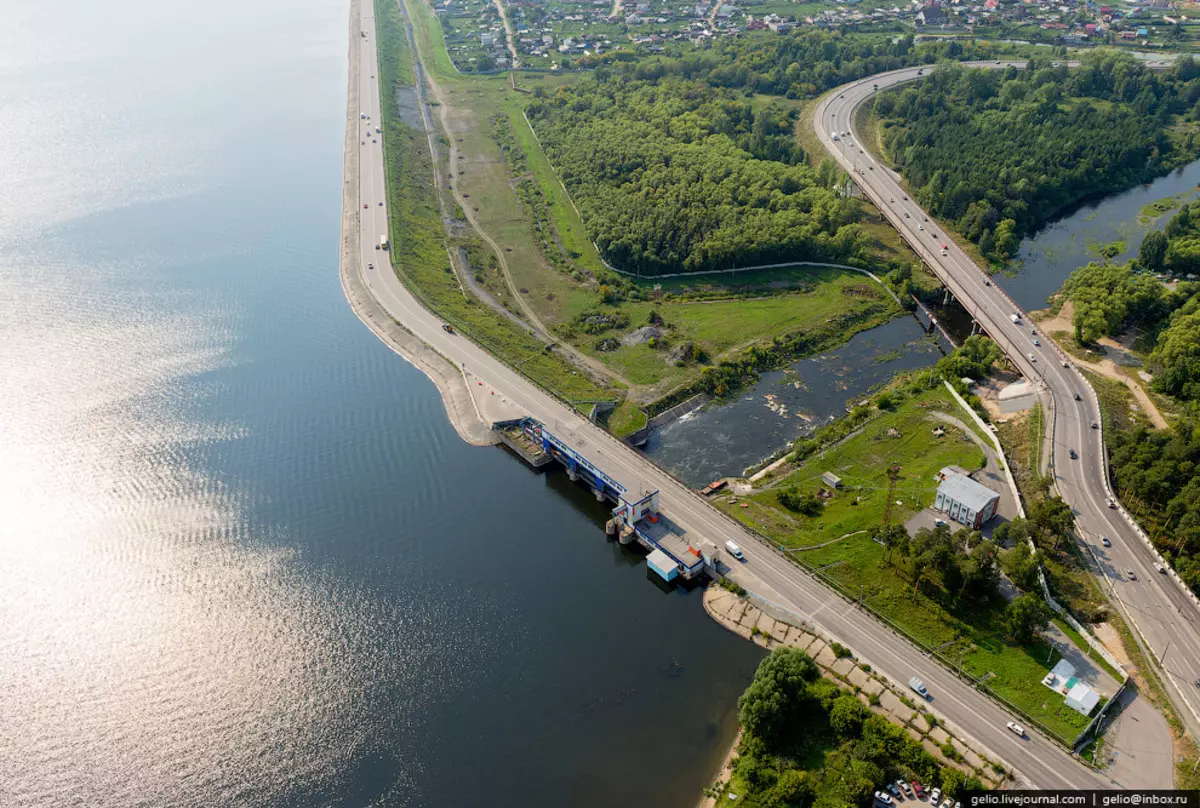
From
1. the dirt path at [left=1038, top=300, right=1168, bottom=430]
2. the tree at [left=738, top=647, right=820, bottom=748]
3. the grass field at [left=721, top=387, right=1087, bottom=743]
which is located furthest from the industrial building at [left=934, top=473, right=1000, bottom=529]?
the dirt path at [left=1038, top=300, right=1168, bottom=430]

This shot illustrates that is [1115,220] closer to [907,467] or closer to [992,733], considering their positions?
[907,467]

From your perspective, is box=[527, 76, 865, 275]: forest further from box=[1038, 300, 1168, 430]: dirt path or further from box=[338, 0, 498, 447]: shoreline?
box=[338, 0, 498, 447]: shoreline

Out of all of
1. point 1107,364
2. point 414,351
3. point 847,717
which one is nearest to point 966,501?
point 847,717

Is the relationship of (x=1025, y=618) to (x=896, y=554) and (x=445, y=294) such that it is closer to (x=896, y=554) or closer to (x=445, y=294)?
(x=896, y=554)

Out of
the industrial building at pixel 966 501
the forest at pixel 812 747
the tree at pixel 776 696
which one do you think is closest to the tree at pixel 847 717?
the forest at pixel 812 747

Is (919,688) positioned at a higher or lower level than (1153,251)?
lower

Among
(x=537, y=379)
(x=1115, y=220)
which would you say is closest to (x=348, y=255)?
(x=537, y=379)

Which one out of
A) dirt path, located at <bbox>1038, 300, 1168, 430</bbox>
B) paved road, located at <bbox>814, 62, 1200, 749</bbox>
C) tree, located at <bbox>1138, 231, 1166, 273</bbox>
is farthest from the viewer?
tree, located at <bbox>1138, 231, 1166, 273</bbox>
